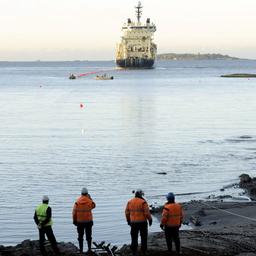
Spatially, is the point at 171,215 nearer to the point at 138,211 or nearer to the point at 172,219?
the point at 172,219

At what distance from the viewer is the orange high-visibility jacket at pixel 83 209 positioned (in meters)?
17.2

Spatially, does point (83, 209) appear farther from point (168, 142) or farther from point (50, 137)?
point (50, 137)

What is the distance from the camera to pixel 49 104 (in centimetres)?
9138

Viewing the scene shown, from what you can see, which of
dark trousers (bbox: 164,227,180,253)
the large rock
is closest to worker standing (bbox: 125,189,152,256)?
dark trousers (bbox: 164,227,180,253)

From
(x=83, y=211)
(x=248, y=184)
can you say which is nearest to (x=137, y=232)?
(x=83, y=211)

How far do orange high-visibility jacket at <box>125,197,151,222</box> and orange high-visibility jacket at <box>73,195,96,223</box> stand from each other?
3.31 ft

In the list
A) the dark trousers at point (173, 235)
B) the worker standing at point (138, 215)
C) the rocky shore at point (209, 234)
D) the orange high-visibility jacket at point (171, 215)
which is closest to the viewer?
the worker standing at point (138, 215)

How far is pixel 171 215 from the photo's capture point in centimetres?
1705

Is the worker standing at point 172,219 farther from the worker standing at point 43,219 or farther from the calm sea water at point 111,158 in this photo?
the calm sea water at point 111,158

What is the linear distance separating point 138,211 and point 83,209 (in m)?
1.43

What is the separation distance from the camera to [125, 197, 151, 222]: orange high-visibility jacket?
54.9 ft

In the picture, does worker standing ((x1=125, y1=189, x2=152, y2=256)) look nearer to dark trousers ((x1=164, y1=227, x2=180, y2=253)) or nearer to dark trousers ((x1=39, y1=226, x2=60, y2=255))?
dark trousers ((x1=164, y1=227, x2=180, y2=253))


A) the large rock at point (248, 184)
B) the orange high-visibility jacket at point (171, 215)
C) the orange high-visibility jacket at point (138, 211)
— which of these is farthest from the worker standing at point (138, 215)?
the large rock at point (248, 184)

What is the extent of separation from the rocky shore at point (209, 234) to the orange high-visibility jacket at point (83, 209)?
3.16 feet
